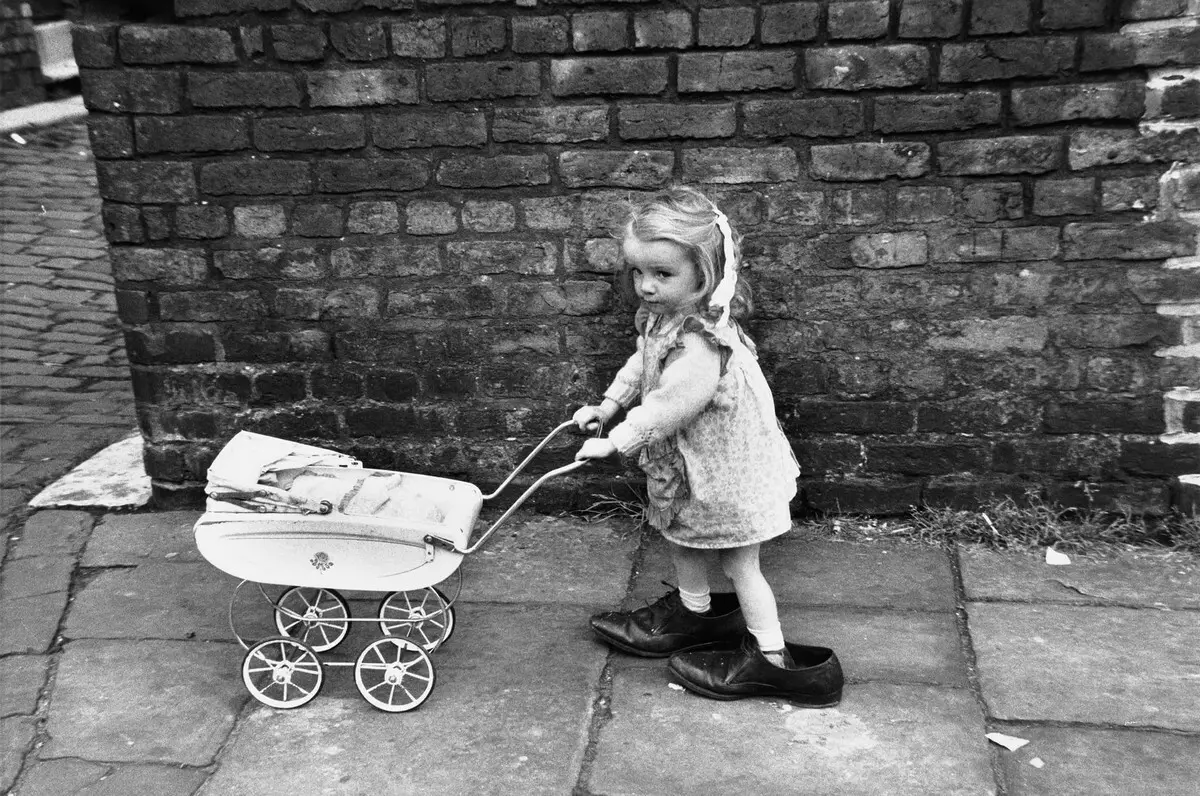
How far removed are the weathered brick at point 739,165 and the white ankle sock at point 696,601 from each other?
4.71ft

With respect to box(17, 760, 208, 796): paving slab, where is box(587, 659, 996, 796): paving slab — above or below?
below

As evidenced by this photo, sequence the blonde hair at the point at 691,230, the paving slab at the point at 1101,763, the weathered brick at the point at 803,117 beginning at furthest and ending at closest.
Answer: the weathered brick at the point at 803,117 < the blonde hair at the point at 691,230 < the paving slab at the point at 1101,763

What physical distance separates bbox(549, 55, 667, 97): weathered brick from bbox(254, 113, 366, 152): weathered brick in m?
0.73

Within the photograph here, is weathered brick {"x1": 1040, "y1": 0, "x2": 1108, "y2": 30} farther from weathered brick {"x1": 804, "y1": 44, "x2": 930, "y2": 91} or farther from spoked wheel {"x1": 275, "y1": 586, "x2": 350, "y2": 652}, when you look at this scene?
spoked wheel {"x1": 275, "y1": 586, "x2": 350, "y2": 652}

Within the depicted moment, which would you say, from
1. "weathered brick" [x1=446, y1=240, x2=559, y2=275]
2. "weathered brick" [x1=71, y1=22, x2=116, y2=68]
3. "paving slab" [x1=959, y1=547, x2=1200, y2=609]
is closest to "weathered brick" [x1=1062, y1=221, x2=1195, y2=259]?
"paving slab" [x1=959, y1=547, x2=1200, y2=609]

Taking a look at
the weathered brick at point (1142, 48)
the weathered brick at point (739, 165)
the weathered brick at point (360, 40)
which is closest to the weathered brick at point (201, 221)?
the weathered brick at point (360, 40)

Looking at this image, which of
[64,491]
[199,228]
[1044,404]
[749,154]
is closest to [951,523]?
[1044,404]

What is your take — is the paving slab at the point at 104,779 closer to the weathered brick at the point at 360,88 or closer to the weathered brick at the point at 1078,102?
the weathered brick at the point at 360,88

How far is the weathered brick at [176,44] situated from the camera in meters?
4.20

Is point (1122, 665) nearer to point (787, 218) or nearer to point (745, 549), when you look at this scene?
point (745, 549)

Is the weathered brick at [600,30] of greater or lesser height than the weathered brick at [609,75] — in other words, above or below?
above

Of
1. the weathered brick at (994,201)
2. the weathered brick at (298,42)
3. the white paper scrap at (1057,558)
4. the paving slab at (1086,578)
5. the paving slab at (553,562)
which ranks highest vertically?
the weathered brick at (298,42)

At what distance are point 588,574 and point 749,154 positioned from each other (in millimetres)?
1555

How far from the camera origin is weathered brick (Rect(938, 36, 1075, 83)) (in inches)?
154
